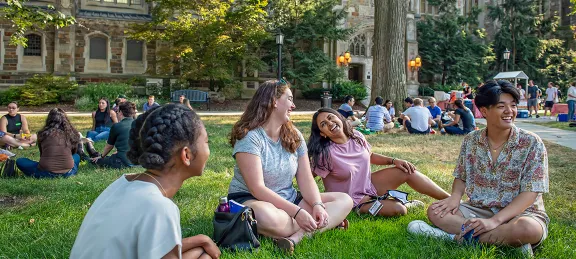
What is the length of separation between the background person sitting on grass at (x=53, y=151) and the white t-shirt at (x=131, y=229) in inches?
197

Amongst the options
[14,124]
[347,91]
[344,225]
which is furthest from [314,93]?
[344,225]

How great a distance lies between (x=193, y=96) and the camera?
941 inches

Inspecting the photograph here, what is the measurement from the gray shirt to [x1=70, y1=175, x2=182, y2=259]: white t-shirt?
68.3 inches

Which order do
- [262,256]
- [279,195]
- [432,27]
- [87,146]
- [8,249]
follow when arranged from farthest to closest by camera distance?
[432,27], [87,146], [279,195], [8,249], [262,256]

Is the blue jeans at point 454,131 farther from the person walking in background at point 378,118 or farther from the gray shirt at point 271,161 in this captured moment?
the gray shirt at point 271,161

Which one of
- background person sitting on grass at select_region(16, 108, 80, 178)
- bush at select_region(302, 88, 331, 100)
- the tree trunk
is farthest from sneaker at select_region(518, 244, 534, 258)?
bush at select_region(302, 88, 331, 100)

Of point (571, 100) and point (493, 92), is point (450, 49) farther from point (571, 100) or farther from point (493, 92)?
point (493, 92)

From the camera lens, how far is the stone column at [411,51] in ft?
103

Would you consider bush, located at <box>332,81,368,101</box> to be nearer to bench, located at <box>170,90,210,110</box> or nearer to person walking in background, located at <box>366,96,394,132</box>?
bench, located at <box>170,90,210,110</box>

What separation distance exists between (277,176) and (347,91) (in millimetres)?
23466

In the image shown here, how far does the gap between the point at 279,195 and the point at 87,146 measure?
18.1 ft

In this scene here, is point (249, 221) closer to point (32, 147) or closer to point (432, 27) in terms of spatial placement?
point (32, 147)

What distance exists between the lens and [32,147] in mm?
9820

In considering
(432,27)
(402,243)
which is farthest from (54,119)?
(432,27)
